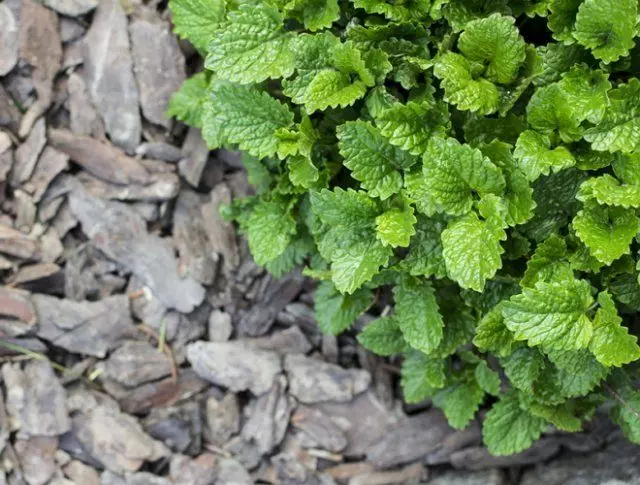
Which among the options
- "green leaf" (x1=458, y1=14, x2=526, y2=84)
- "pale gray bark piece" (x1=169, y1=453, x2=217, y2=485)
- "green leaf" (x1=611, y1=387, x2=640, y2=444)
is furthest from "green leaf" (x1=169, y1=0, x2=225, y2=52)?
"green leaf" (x1=611, y1=387, x2=640, y2=444)

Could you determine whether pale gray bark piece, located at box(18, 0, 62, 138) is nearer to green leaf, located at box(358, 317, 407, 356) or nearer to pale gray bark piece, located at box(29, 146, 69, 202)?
pale gray bark piece, located at box(29, 146, 69, 202)

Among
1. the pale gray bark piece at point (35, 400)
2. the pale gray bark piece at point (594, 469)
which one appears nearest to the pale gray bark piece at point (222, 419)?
the pale gray bark piece at point (35, 400)

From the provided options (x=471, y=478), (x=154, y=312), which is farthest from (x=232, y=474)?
(x=471, y=478)

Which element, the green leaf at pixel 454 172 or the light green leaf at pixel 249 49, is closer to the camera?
the green leaf at pixel 454 172

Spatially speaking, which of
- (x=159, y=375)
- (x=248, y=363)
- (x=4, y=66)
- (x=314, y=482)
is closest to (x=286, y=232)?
(x=248, y=363)

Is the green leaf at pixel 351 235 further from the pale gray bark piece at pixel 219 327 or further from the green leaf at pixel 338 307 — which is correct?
the pale gray bark piece at pixel 219 327

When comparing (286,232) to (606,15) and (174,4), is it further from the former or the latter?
(606,15)

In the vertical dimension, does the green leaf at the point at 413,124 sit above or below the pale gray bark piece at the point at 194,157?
above
